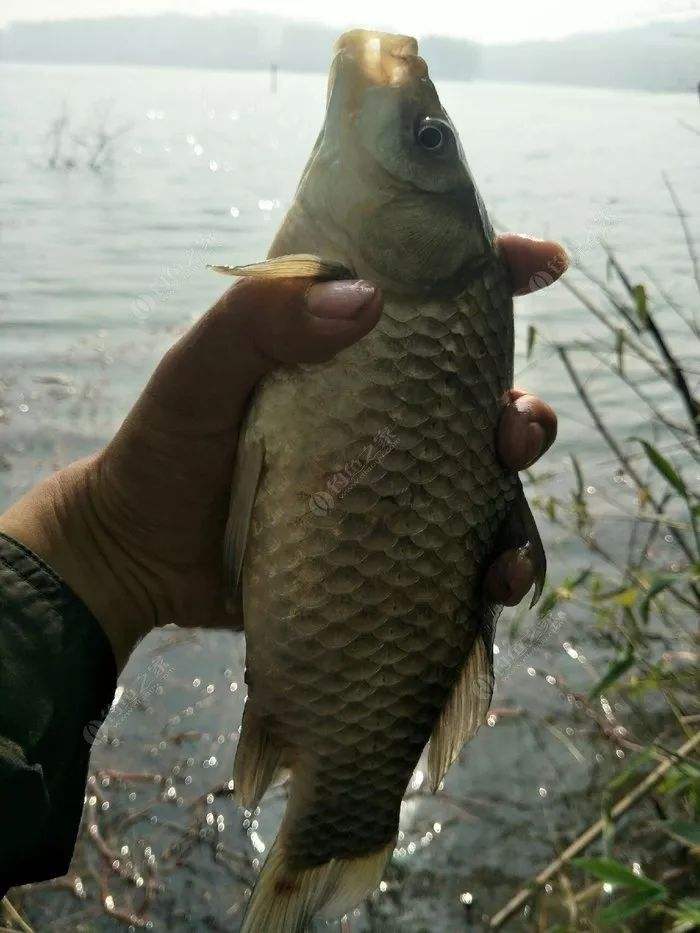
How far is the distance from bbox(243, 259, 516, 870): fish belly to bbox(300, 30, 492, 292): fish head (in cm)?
8

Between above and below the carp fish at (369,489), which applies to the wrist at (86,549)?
below

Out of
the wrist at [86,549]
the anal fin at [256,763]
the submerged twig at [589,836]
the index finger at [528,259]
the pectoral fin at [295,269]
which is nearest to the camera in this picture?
the pectoral fin at [295,269]

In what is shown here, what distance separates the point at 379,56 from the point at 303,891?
1798 mm

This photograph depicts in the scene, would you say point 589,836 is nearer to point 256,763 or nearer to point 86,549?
point 256,763


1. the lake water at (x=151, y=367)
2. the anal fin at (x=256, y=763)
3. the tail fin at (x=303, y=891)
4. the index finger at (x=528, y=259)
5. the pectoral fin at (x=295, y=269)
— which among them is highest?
the pectoral fin at (x=295, y=269)

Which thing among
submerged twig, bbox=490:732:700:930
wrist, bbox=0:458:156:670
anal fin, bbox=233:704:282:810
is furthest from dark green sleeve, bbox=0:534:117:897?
submerged twig, bbox=490:732:700:930

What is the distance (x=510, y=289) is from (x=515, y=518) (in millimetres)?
515

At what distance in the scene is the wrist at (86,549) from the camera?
2354mm

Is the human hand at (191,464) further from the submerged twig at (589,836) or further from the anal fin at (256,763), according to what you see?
the submerged twig at (589,836)

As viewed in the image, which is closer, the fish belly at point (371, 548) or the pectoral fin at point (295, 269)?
the pectoral fin at point (295, 269)

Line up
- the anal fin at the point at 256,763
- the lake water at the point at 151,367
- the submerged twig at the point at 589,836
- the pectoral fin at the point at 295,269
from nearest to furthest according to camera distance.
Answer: the pectoral fin at the point at 295,269 → the anal fin at the point at 256,763 → the submerged twig at the point at 589,836 → the lake water at the point at 151,367

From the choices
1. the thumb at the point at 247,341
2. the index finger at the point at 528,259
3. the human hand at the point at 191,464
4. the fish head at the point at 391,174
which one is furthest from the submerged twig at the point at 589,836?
the fish head at the point at 391,174

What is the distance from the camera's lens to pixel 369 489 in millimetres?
1779

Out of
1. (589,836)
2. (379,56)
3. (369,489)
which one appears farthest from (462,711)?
(379,56)
